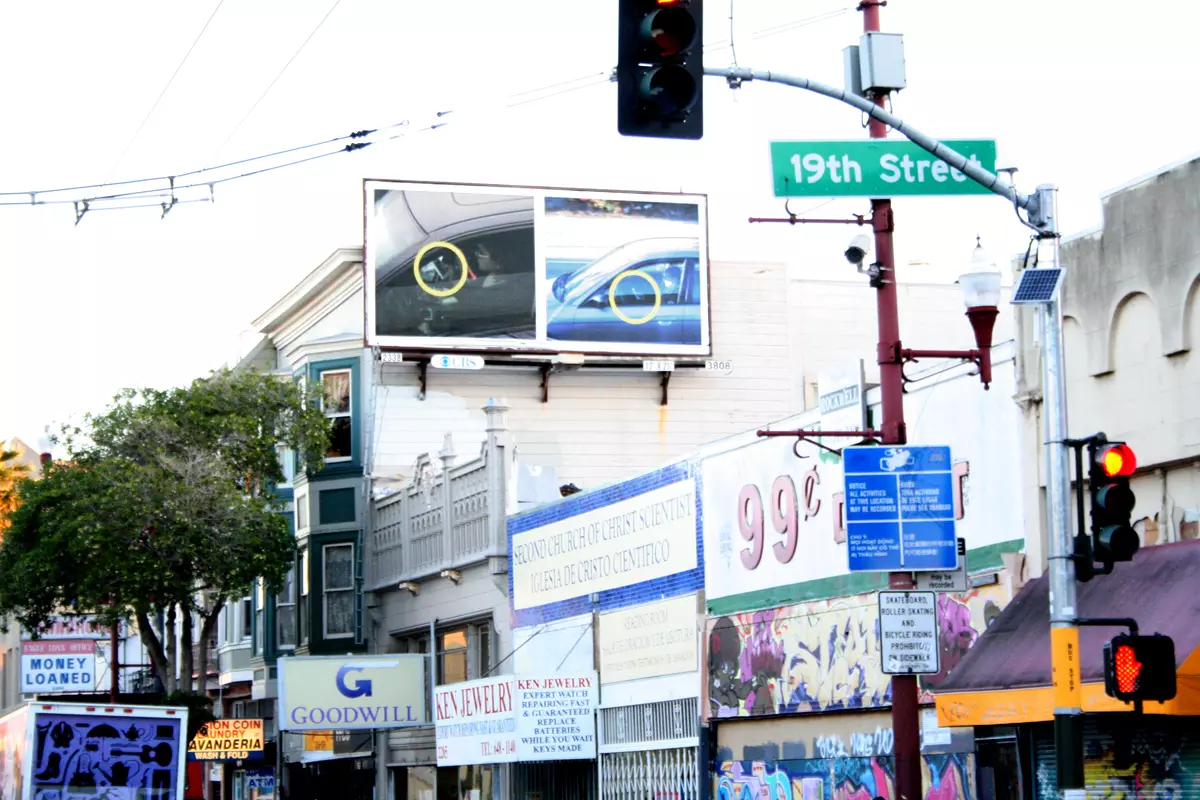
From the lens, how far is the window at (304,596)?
129 feet

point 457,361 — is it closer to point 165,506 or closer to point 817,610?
point 165,506

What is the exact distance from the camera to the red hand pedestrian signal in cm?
1212

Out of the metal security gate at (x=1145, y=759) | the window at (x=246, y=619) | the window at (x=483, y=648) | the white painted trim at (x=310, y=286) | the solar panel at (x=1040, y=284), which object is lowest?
the metal security gate at (x=1145, y=759)

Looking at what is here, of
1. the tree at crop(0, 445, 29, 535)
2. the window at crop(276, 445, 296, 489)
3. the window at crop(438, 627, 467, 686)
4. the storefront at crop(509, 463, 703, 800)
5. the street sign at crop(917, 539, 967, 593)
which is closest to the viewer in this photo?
the street sign at crop(917, 539, 967, 593)

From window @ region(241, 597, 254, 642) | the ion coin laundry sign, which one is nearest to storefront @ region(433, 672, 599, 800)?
window @ region(241, 597, 254, 642)

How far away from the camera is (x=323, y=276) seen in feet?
128

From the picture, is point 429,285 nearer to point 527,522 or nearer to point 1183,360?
point 527,522

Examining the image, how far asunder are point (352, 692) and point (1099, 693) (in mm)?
20149

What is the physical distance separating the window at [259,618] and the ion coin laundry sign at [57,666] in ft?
15.0

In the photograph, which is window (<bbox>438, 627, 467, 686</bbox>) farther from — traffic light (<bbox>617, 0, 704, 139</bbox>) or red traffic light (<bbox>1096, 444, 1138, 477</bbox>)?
traffic light (<bbox>617, 0, 704, 139</bbox>)

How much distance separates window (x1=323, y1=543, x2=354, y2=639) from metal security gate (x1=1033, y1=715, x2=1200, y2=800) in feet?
81.0

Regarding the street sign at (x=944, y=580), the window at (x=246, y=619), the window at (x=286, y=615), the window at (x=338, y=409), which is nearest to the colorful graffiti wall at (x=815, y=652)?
the street sign at (x=944, y=580)

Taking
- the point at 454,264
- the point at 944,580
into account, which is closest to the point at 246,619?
the point at 454,264

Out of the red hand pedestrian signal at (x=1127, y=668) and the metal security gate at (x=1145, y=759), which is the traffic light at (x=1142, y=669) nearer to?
the red hand pedestrian signal at (x=1127, y=668)
